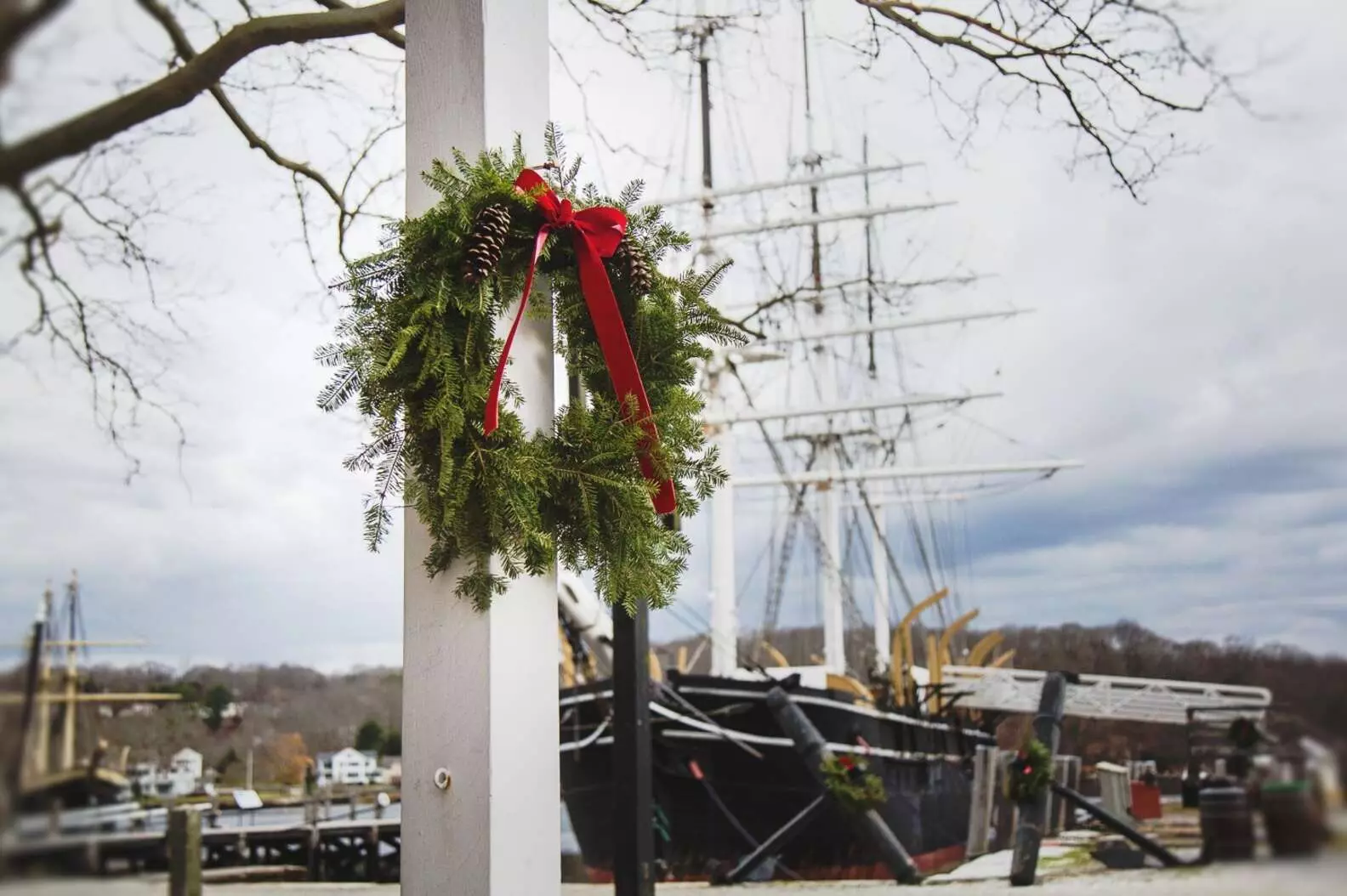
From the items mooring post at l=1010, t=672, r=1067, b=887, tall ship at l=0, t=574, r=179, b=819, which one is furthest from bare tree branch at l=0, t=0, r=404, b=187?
mooring post at l=1010, t=672, r=1067, b=887

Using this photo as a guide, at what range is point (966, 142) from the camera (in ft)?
7.55

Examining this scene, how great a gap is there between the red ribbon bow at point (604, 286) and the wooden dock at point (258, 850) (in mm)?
649

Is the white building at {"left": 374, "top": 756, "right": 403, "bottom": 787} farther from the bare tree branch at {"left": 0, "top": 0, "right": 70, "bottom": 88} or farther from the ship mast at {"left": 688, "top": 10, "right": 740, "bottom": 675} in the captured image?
the bare tree branch at {"left": 0, "top": 0, "right": 70, "bottom": 88}

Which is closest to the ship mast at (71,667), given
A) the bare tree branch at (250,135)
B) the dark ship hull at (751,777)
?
the bare tree branch at (250,135)

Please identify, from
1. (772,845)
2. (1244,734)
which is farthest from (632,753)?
(772,845)

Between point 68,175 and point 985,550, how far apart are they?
1.85m

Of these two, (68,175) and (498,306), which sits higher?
(68,175)

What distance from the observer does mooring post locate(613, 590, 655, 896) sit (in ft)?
6.42

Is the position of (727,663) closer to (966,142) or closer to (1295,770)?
(966,142)

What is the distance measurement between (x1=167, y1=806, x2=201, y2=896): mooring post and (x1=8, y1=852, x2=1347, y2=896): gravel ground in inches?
2.4

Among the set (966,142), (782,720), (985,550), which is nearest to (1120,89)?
(966,142)

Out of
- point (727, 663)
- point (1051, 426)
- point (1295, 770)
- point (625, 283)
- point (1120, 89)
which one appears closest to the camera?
point (625, 283)

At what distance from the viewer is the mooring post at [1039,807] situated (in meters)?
2.27

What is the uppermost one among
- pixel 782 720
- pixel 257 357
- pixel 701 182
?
pixel 701 182
